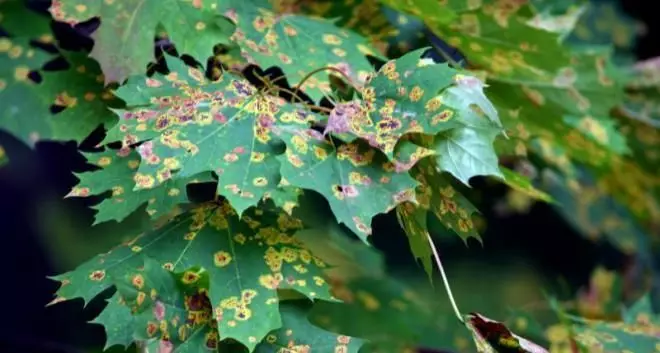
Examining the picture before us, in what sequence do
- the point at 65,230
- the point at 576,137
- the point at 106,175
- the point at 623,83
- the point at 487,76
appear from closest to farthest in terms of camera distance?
the point at 106,175 → the point at 487,76 → the point at 576,137 → the point at 623,83 → the point at 65,230

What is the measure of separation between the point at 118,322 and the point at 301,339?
0.17m

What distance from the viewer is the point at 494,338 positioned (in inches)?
33.5

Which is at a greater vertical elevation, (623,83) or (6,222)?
(623,83)

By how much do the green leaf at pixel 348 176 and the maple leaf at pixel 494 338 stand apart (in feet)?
0.50

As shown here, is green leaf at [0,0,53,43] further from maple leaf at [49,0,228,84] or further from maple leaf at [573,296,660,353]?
maple leaf at [573,296,660,353]

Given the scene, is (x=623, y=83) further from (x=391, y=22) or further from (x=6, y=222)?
(x=6, y=222)

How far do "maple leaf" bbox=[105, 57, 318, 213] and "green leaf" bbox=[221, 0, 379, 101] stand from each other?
0.10 metres

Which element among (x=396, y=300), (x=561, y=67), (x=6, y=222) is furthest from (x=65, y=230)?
(x=561, y=67)

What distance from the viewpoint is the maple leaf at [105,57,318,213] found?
79 centimetres

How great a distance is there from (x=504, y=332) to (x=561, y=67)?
1.59ft

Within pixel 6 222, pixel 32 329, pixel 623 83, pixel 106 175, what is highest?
pixel 106 175

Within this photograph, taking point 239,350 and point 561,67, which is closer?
point 239,350

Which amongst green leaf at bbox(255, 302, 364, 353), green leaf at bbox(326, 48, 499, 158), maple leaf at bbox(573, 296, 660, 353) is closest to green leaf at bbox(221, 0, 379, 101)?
green leaf at bbox(326, 48, 499, 158)

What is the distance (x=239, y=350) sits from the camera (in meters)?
0.81
